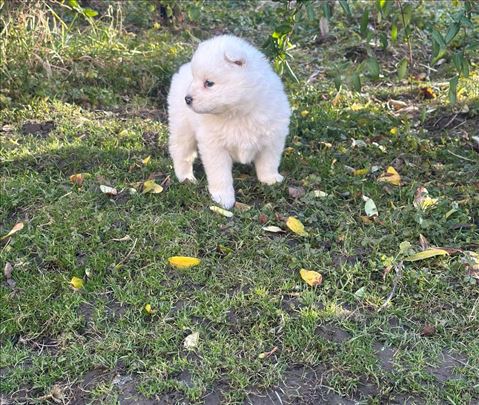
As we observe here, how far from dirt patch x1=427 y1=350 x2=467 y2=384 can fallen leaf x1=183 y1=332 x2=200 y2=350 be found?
3.29 ft

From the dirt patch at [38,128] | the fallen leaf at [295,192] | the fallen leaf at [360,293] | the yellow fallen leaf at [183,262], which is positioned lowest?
the dirt patch at [38,128]

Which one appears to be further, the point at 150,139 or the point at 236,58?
the point at 150,139

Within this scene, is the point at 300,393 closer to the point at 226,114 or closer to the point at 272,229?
the point at 272,229

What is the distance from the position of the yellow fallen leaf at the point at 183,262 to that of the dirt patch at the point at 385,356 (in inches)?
39.6

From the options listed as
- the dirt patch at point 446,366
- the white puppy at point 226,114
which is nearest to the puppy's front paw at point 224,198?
the white puppy at point 226,114

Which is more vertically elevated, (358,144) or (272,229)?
(272,229)

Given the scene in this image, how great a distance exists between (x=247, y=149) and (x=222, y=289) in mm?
957

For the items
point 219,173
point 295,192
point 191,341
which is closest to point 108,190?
point 219,173

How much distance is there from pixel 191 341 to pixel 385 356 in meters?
0.85

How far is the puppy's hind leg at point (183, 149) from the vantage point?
3.84m

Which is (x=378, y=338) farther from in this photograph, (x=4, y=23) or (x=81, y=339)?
(x=4, y=23)

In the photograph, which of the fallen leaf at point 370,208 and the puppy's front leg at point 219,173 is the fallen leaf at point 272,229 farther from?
the fallen leaf at point 370,208

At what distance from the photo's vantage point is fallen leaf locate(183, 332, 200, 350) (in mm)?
2684

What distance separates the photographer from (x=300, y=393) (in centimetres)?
248
